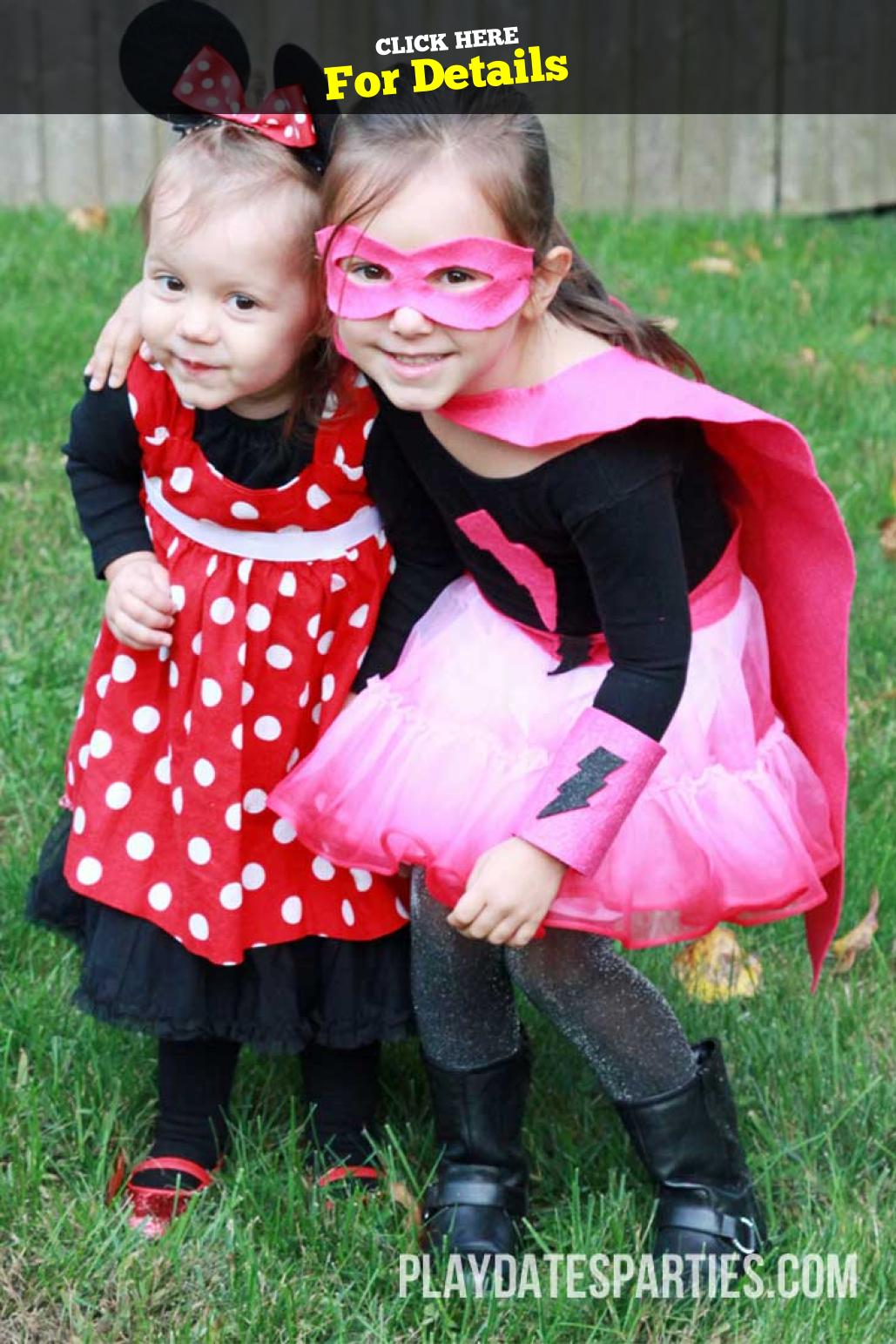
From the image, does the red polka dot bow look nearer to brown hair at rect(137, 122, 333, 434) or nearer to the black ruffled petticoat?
brown hair at rect(137, 122, 333, 434)

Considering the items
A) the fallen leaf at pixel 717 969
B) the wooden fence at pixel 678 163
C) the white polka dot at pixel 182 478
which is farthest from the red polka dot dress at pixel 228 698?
the wooden fence at pixel 678 163

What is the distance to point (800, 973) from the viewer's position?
2711 millimetres

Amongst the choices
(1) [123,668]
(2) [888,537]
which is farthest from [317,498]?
(2) [888,537]

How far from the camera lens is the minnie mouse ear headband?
1946mm

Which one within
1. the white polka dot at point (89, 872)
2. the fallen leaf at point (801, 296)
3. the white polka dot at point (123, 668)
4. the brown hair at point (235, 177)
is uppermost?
the brown hair at point (235, 177)

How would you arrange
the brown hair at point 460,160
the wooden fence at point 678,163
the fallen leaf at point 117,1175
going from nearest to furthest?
the brown hair at point 460,160 → the fallen leaf at point 117,1175 → the wooden fence at point 678,163

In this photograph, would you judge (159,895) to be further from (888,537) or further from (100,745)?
(888,537)

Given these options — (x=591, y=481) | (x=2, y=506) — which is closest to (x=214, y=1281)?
(x=591, y=481)

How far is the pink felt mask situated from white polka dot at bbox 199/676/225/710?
0.47m

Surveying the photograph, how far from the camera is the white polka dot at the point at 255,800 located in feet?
7.06

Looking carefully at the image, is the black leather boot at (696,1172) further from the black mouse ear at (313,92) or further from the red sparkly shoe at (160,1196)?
the black mouse ear at (313,92)

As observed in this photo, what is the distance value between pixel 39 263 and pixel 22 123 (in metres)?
1.59

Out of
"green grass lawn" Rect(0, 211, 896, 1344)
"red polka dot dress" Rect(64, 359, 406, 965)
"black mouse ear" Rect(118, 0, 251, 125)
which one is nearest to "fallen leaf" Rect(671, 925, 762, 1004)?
"green grass lawn" Rect(0, 211, 896, 1344)

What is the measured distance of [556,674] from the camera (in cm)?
207
